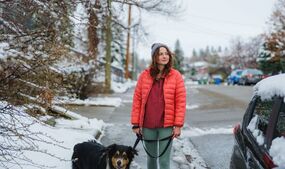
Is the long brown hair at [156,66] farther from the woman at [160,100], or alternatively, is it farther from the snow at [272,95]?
the snow at [272,95]

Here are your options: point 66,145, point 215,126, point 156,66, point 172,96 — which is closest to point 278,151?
point 172,96

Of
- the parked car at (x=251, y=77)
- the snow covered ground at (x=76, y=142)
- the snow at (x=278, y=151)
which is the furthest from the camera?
the parked car at (x=251, y=77)

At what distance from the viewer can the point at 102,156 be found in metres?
5.99

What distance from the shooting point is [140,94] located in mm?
5738

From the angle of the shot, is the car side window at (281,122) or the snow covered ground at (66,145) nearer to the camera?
the car side window at (281,122)

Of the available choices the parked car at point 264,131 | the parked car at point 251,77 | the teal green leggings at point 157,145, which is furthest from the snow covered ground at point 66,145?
the parked car at point 251,77

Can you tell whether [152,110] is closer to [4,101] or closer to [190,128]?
[4,101]

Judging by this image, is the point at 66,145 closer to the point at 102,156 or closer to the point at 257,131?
the point at 102,156

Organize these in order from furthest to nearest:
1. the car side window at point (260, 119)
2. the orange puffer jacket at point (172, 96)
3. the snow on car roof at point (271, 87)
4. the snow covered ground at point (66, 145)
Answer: the snow covered ground at point (66, 145) < the orange puffer jacket at point (172, 96) < the car side window at point (260, 119) < the snow on car roof at point (271, 87)

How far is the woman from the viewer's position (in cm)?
555

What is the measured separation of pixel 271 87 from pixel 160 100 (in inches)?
56.3

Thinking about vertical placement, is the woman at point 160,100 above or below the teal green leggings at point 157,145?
above

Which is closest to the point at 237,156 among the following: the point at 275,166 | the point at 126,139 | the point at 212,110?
the point at 275,166

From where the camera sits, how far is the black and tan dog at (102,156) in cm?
575
